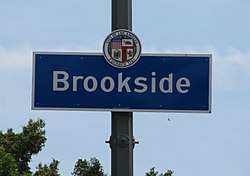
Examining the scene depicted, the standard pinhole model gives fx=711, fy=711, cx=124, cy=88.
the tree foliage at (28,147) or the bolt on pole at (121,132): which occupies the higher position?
the tree foliage at (28,147)

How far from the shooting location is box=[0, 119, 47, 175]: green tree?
83.6 feet

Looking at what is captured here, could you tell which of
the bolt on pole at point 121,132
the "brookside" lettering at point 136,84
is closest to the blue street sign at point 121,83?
the "brookside" lettering at point 136,84

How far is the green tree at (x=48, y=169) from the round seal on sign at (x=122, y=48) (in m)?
19.1

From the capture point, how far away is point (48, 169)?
25.2 meters

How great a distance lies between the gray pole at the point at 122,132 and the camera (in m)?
5.79

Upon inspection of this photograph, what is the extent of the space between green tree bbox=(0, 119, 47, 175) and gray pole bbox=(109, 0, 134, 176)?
777 inches

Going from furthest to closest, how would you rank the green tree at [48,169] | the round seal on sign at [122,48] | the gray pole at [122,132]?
the green tree at [48,169]
the round seal on sign at [122,48]
the gray pole at [122,132]

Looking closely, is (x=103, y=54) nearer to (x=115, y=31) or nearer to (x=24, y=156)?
(x=115, y=31)

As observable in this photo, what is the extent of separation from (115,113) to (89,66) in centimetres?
45

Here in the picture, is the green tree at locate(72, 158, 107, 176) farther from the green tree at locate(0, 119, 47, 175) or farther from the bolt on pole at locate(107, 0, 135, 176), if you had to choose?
the bolt on pole at locate(107, 0, 135, 176)

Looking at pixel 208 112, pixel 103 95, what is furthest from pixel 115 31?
pixel 208 112

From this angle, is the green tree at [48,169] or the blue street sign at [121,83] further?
the green tree at [48,169]

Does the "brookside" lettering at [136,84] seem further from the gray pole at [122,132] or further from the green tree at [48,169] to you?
the green tree at [48,169]

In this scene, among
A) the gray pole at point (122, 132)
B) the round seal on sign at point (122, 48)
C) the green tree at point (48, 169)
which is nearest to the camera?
the gray pole at point (122, 132)
